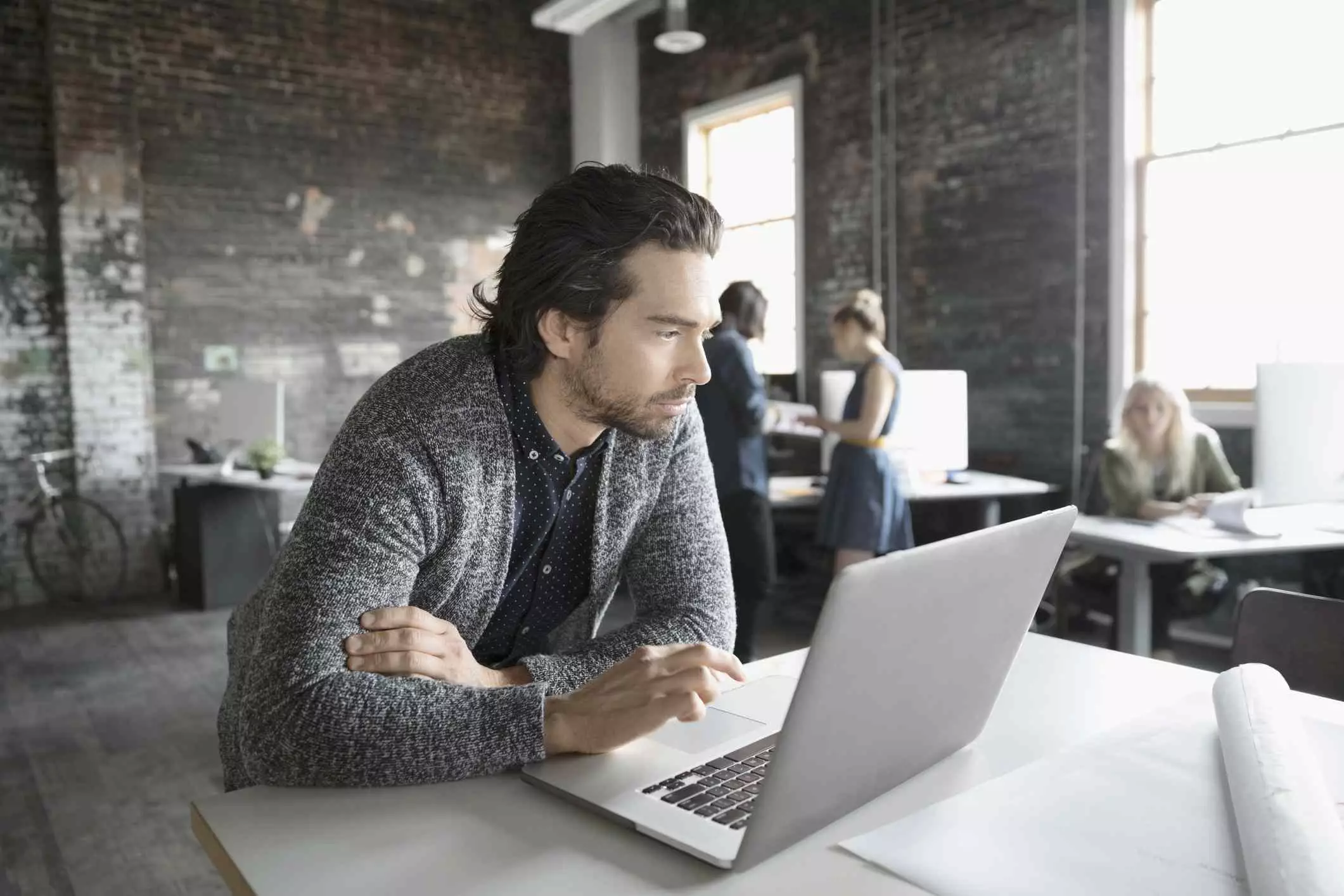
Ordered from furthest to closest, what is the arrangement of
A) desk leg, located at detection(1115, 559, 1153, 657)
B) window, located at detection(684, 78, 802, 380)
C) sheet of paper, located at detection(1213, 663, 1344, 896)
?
window, located at detection(684, 78, 802, 380), desk leg, located at detection(1115, 559, 1153, 657), sheet of paper, located at detection(1213, 663, 1344, 896)

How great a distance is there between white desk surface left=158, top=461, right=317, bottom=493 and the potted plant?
0.04 metres

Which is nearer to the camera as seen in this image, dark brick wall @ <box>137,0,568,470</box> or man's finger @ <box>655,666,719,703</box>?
man's finger @ <box>655,666,719,703</box>

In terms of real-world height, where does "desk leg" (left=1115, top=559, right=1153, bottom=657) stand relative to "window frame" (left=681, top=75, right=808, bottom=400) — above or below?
below

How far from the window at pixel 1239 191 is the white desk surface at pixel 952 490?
2.69 feet

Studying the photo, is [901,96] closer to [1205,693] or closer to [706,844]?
[1205,693]

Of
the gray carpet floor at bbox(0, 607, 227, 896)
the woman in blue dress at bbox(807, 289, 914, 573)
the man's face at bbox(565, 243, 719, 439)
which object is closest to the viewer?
the man's face at bbox(565, 243, 719, 439)

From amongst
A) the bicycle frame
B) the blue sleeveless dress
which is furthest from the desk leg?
the bicycle frame

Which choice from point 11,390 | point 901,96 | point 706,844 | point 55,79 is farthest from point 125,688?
point 901,96

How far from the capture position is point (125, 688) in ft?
13.9

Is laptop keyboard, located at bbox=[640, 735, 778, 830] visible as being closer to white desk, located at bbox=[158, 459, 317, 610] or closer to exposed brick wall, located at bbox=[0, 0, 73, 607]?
white desk, located at bbox=[158, 459, 317, 610]

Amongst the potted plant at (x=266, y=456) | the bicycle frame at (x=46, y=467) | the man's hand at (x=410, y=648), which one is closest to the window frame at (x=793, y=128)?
the potted plant at (x=266, y=456)

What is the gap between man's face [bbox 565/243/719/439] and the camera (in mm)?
1362

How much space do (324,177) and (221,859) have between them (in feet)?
20.5

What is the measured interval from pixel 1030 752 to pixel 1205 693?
0.29 m
